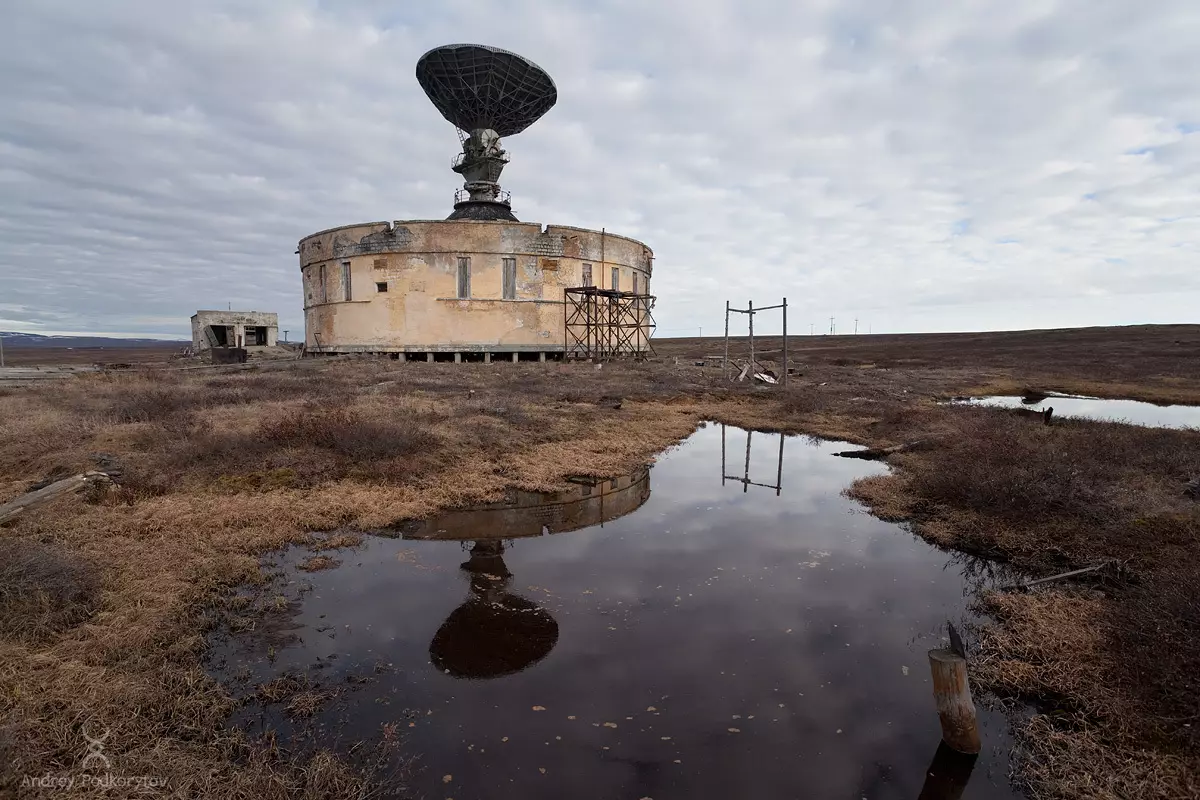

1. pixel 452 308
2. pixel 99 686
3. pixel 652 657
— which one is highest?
pixel 452 308

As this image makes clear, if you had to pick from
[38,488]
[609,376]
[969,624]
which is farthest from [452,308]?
[969,624]

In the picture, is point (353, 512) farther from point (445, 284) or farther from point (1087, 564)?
point (445, 284)

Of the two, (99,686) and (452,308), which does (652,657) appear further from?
(452,308)

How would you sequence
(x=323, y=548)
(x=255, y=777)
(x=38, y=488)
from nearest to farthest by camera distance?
(x=255, y=777) < (x=323, y=548) < (x=38, y=488)

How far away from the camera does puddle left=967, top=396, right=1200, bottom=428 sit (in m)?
17.2

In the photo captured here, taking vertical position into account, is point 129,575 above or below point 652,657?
above

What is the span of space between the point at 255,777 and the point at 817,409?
708 inches

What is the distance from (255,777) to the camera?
10.8 ft

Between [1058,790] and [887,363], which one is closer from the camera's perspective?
[1058,790]

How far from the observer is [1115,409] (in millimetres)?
20156

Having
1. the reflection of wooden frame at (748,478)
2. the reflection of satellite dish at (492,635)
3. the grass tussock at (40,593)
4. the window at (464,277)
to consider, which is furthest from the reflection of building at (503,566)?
the window at (464,277)
